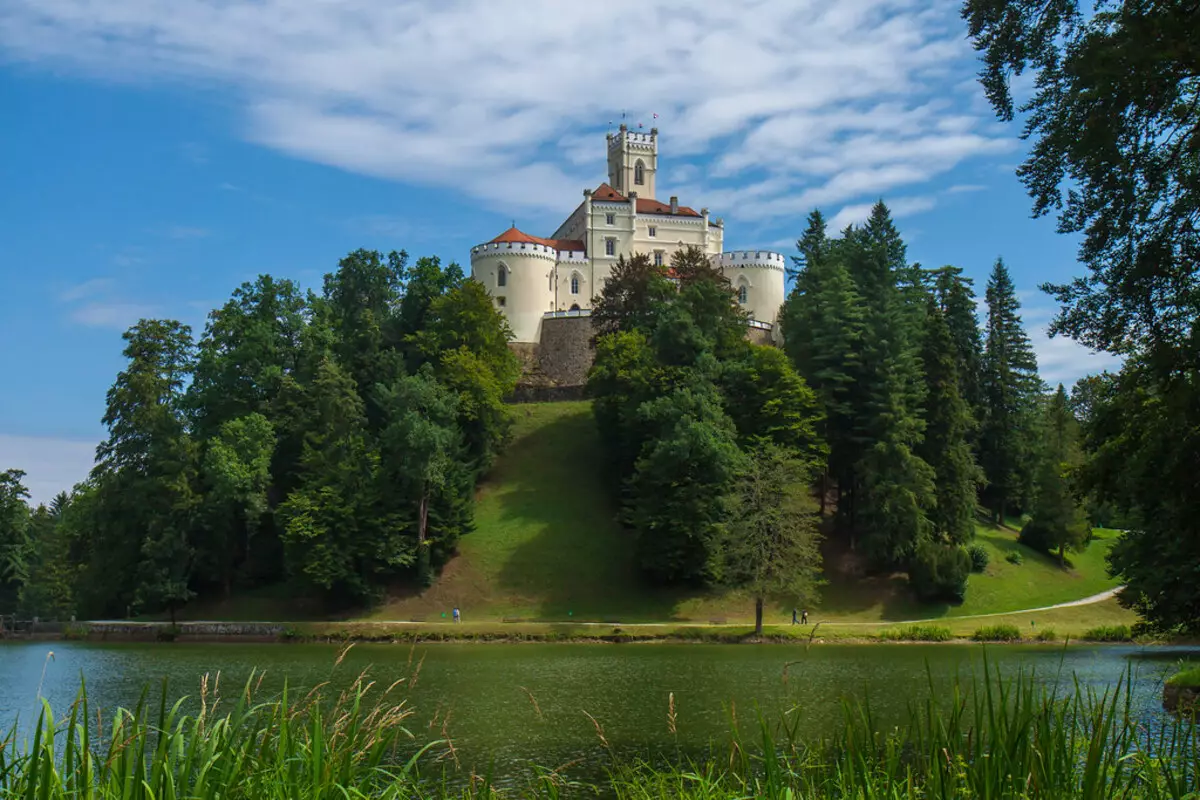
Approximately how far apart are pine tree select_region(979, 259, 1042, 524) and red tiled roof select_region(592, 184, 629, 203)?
2423cm

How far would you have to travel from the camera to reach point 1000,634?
113 feet

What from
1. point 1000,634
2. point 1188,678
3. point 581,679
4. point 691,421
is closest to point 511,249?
point 691,421

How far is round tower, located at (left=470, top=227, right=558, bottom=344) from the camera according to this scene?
6606 cm

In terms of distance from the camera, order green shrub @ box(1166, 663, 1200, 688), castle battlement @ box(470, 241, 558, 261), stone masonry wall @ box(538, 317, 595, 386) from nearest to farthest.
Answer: green shrub @ box(1166, 663, 1200, 688) → stone masonry wall @ box(538, 317, 595, 386) → castle battlement @ box(470, 241, 558, 261)

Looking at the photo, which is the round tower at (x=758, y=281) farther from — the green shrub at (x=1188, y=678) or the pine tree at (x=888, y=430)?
the green shrub at (x=1188, y=678)

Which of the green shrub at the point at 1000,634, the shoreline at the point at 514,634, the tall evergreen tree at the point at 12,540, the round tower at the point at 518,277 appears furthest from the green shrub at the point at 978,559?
the tall evergreen tree at the point at 12,540

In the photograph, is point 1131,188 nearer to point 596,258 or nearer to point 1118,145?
point 1118,145

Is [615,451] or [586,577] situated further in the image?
[615,451]

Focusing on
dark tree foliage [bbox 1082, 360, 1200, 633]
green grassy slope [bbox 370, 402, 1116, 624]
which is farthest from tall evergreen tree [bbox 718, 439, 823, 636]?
dark tree foliage [bbox 1082, 360, 1200, 633]

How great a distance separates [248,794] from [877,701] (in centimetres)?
1461

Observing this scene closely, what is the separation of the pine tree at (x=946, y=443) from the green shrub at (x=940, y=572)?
5.70ft

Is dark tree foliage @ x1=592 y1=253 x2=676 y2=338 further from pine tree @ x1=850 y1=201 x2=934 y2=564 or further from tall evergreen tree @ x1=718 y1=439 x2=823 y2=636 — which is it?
tall evergreen tree @ x1=718 y1=439 x2=823 y2=636

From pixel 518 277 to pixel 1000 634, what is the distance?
38.9m

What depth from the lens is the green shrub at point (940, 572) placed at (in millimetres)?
40062
